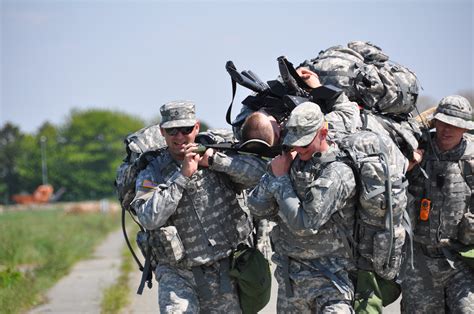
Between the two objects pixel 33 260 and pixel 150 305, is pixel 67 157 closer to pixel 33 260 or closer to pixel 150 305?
Answer: pixel 33 260

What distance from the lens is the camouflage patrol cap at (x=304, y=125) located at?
19.9ft

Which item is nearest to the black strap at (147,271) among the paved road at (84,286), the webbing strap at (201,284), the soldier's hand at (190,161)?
the webbing strap at (201,284)

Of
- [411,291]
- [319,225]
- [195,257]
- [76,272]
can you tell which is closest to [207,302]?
[195,257]

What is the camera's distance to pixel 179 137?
6938mm

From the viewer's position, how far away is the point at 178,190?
6.71 meters

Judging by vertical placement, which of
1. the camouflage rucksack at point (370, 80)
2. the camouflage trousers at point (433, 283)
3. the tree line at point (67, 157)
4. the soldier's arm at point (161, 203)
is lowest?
the tree line at point (67, 157)

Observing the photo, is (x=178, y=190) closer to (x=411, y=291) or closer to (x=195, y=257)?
(x=195, y=257)

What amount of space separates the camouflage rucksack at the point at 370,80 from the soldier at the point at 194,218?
102 cm

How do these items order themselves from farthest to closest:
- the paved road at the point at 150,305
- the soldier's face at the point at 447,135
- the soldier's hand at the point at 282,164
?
the paved road at the point at 150,305, the soldier's face at the point at 447,135, the soldier's hand at the point at 282,164

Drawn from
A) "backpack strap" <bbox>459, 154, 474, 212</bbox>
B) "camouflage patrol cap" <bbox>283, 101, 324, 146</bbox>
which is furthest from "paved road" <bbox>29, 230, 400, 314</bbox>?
"camouflage patrol cap" <bbox>283, 101, 324, 146</bbox>

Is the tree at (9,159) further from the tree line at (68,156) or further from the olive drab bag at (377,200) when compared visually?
the olive drab bag at (377,200)

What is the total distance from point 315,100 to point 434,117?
1.19 metres

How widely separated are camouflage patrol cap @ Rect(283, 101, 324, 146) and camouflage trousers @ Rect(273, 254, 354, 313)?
2.92ft

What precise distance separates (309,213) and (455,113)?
2058 millimetres
